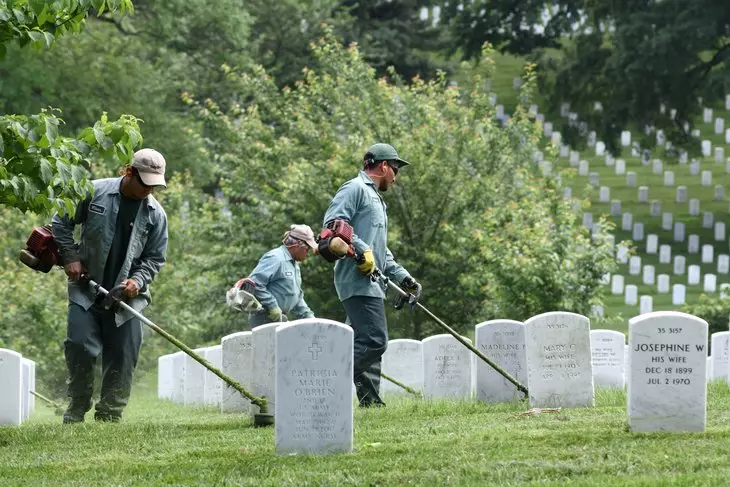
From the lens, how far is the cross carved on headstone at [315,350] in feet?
29.7

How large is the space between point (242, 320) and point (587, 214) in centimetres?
1772

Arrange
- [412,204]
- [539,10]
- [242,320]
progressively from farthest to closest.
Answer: [539,10] < [242,320] < [412,204]

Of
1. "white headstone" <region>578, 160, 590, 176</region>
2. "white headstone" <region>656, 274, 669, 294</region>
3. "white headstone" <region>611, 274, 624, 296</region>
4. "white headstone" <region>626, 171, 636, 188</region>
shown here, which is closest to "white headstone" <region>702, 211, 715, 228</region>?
"white headstone" <region>626, 171, 636, 188</region>

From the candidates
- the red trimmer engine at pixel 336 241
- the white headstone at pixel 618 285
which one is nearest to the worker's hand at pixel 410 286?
the red trimmer engine at pixel 336 241

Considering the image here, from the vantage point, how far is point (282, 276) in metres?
13.9

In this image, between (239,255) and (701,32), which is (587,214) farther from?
(239,255)

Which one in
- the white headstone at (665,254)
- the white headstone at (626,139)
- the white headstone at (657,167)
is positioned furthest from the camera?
the white headstone at (626,139)

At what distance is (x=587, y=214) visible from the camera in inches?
1681

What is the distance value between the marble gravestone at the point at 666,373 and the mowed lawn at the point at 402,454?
0.58 feet

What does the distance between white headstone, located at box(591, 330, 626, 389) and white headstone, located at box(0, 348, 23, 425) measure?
723 centimetres

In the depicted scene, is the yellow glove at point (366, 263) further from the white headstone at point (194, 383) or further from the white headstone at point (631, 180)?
the white headstone at point (631, 180)

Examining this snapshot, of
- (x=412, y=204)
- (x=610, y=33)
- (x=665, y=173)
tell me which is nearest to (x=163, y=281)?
(x=412, y=204)

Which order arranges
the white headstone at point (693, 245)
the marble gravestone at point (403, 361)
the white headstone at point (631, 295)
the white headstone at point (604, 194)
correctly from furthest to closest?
the white headstone at point (604, 194), the white headstone at point (693, 245), the white headstone at point (631, 295), the marble gravestone at point (403, 361)

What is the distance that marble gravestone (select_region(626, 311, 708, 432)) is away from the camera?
9.65m
